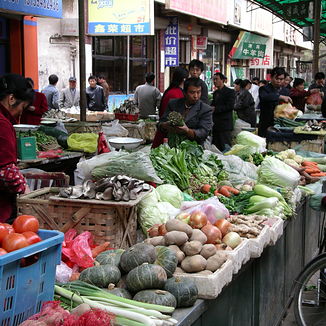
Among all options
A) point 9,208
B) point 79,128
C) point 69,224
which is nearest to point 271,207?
point 69,224

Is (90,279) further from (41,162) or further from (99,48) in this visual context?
(99,48)

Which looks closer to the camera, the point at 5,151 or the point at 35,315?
the point at 35,315

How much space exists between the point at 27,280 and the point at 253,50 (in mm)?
26807

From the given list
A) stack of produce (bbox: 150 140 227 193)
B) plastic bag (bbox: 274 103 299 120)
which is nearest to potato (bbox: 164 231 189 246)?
stack of produce (bbox: 150 140 227 193)

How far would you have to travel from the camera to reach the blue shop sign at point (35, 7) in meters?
9.79

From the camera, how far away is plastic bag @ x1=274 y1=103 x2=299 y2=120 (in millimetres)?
10125

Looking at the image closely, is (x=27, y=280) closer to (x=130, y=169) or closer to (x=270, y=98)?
(x=130, y=169)

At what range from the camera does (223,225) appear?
385cm

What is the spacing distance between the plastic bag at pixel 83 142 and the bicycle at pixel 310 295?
3.95 m

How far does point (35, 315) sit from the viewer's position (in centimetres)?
231

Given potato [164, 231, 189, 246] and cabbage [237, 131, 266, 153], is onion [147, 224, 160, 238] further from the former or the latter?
cabbage [237, 131, 266, 153]

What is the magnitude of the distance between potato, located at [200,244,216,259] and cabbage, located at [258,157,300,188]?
8.47 feet

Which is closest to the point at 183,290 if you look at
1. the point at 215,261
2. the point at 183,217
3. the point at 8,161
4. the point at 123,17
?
the point at 215,261

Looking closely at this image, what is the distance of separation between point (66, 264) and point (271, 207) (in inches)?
82.4
